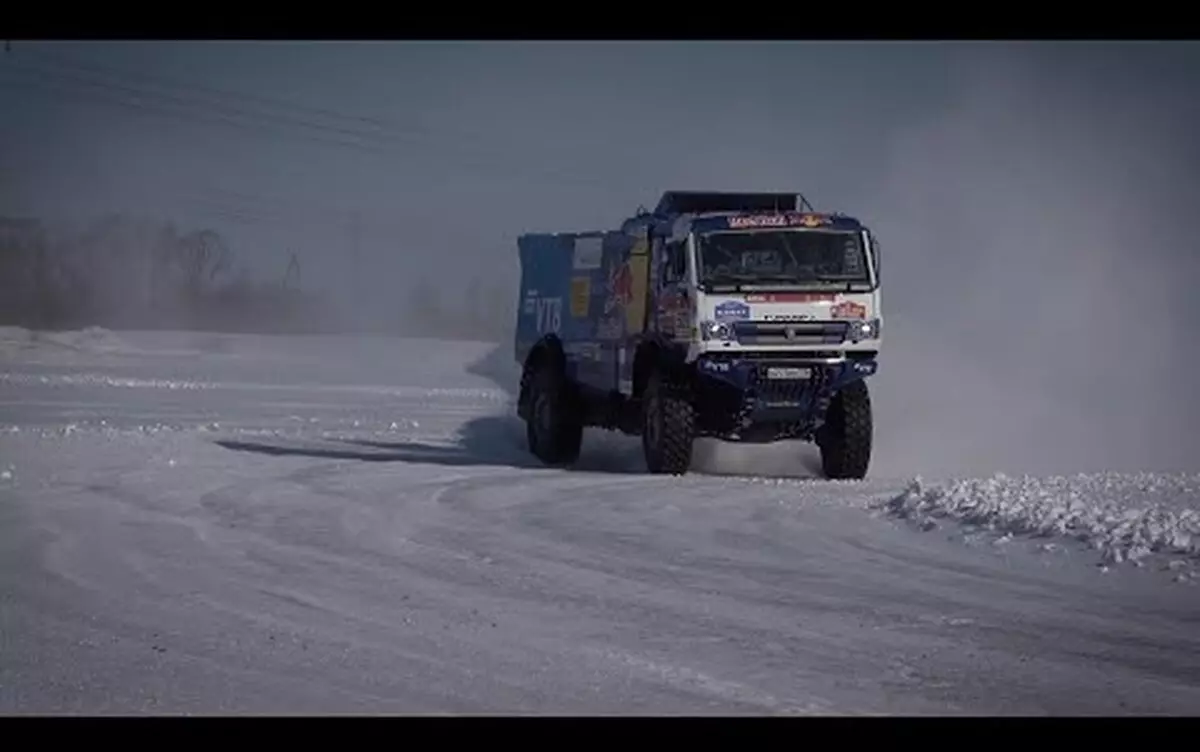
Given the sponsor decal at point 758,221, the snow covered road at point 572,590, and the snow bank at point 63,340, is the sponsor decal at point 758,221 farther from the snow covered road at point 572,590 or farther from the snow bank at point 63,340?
the snow bank at point 63,340

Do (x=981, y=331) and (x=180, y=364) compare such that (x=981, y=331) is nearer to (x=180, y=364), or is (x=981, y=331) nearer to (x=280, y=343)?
(x=180, y=364)

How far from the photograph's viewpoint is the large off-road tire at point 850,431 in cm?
1673

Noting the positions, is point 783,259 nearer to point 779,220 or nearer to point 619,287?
point 779,220

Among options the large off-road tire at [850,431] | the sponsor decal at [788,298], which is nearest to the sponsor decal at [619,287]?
the sponsor decal at [788,298]

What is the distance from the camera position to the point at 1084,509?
12055 millimetres

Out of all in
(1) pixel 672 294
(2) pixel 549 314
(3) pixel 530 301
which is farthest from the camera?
(3) pixel 530 301

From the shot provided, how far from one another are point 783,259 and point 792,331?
0.84 metres

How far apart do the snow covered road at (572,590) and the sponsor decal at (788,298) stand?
6.18 ft

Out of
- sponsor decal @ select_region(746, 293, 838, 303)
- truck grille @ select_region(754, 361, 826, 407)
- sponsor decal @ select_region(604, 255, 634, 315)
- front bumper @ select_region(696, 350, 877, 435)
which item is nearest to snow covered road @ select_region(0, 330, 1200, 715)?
front bumper @ select_region(696, 350, 877, 435)

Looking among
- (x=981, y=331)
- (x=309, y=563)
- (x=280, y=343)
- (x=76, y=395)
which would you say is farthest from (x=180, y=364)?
(x=309, y=563)

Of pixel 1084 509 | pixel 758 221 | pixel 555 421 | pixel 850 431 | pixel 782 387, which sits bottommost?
pixel 555 421

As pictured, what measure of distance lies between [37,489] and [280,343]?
43.2 m

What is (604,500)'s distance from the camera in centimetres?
1444

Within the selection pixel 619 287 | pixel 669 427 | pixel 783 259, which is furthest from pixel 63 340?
pixel 783 259
